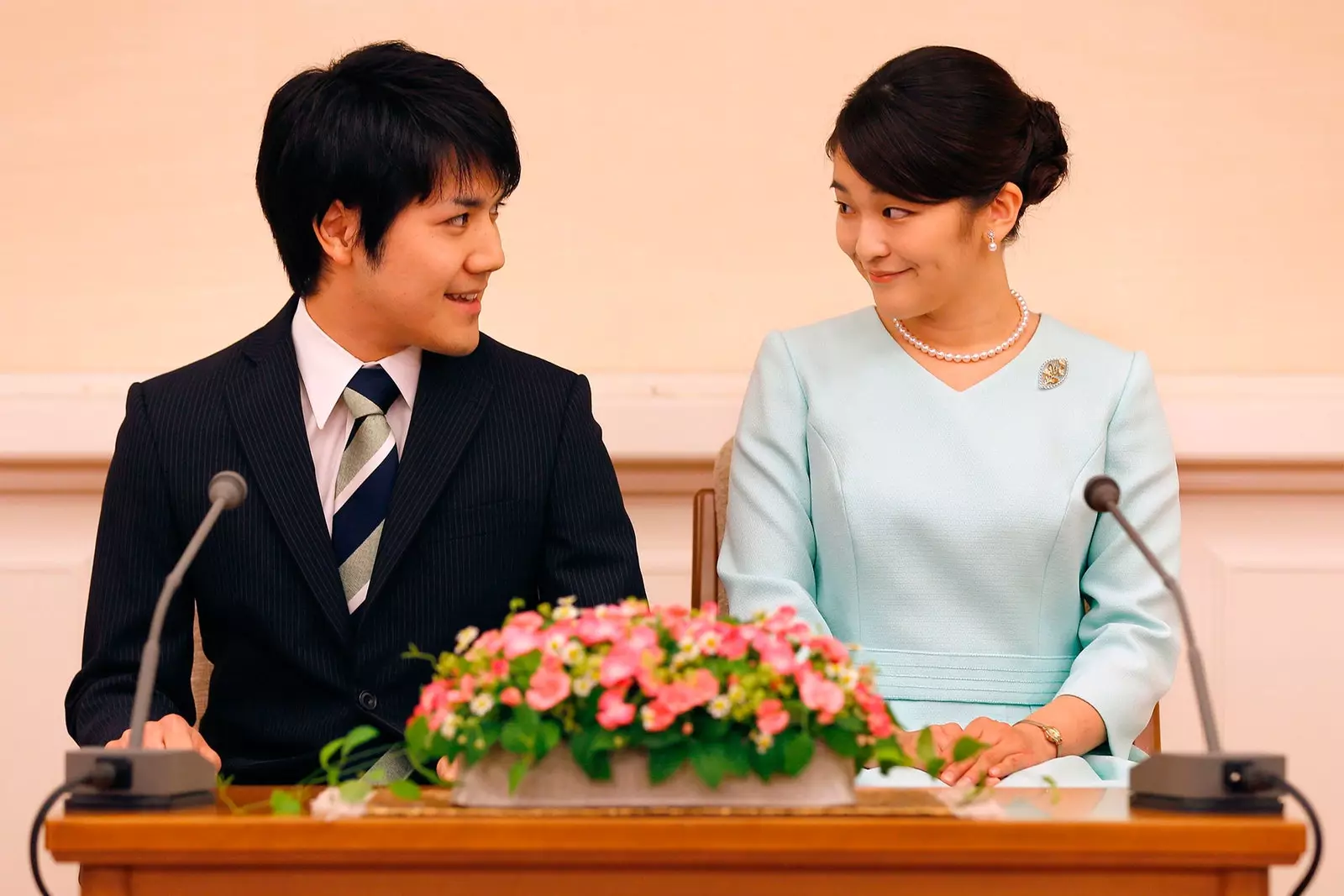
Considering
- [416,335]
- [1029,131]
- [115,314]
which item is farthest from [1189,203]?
[115,314]

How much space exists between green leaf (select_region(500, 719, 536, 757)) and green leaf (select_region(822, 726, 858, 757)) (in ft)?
0.66

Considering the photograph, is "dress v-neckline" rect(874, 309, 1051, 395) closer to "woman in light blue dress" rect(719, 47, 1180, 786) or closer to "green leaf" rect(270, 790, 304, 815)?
"woman in light blue dress" rect(719, 47, 1180, 786)

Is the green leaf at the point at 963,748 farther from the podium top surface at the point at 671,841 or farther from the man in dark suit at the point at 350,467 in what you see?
the man in dark suit at the point at 350,467

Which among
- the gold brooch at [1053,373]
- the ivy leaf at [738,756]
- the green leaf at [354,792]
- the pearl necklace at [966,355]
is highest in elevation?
the pearl necklace at [966,355]

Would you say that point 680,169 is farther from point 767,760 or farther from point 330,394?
point 767,760

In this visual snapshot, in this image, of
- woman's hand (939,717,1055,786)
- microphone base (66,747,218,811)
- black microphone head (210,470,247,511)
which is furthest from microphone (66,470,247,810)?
woman's hand (939,717,1055,786)

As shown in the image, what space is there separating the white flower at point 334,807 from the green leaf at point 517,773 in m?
0.10

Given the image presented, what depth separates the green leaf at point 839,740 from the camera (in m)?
1.08

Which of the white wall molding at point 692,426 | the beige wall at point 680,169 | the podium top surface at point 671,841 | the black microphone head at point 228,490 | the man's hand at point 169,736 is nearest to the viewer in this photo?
the podium top surface at point 671,841

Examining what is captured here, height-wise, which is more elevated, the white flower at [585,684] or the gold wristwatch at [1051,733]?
the white flower at [585,684]

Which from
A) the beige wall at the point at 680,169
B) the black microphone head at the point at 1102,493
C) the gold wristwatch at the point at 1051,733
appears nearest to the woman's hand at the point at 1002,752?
the gold wristwatch at the point at 1051,733

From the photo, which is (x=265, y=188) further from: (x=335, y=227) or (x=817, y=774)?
(x=817, y=774)

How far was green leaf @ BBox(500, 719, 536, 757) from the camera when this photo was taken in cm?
105

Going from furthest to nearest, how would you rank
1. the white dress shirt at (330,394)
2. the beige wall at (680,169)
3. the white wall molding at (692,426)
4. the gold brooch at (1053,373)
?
1. the beige wall at (680,169)
2. the white wall molding at (692,426)
3. the gold brooch at (1053,373)
4. the white dress shirt at (330,394)
